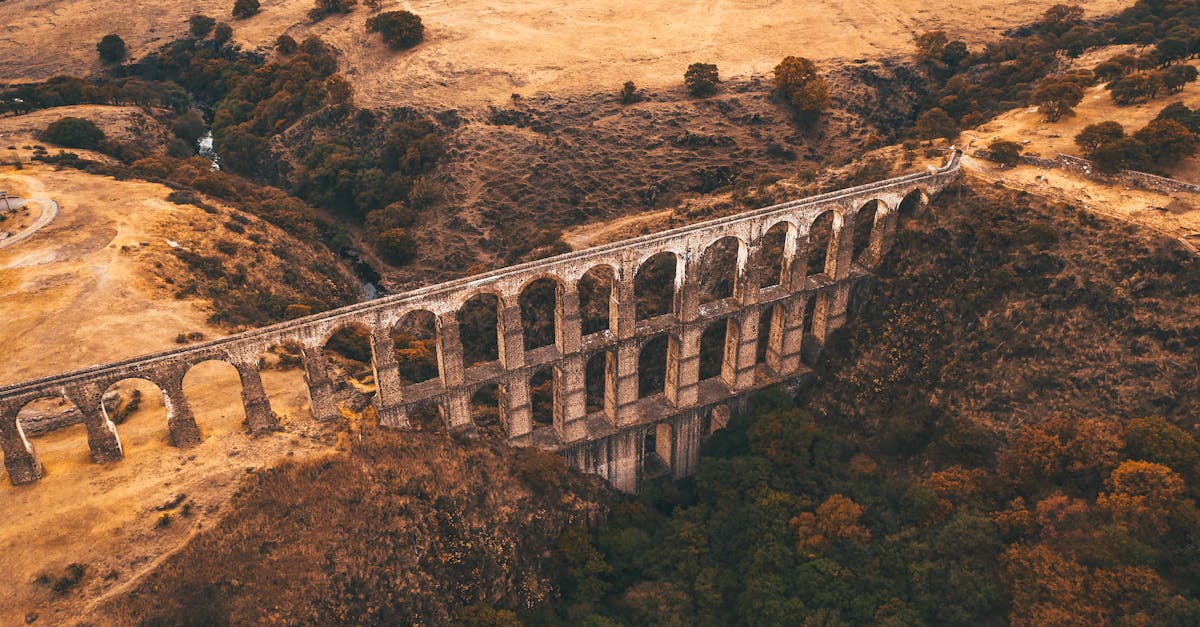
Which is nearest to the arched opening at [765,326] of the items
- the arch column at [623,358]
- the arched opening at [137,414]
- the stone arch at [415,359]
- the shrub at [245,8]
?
the arch column at [623,358]

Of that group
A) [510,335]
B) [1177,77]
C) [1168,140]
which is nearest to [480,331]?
[510,335]

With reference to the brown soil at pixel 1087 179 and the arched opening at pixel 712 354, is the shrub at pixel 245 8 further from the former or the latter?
the brown soil at pixel 1087 179

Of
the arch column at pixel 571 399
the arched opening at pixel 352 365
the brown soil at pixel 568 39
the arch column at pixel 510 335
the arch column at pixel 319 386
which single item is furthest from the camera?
the brown soil at pixel 568 39

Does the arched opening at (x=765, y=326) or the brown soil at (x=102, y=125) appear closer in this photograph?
the arched opening at (x=765, y=326)

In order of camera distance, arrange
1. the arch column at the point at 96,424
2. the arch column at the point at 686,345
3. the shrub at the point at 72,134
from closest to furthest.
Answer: the arch column at the point at 96,424, the arch column at the point at 686,345, the shrub at the point at 72,134

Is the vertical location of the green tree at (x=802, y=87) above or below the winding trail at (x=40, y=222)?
above

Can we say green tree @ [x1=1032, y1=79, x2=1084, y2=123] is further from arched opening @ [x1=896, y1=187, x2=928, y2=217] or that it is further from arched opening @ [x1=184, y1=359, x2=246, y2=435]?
arched opening @ [x1=184, y1=359, x2=246, y2=435]
